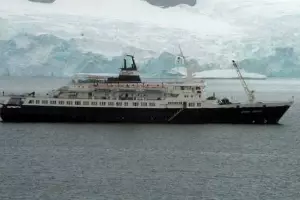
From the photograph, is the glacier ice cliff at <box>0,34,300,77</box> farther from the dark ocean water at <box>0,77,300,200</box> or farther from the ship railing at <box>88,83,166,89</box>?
the dark ocean water at <box>0,77,300,200</box>

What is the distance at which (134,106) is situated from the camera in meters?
62.4

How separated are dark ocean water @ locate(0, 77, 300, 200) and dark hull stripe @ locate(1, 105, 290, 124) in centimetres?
117

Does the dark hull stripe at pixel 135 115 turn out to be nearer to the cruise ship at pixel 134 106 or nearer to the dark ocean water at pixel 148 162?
the cruise ship at pixel 134 106

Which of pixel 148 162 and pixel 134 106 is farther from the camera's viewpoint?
pixel 134 106

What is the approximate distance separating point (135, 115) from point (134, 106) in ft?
2.33

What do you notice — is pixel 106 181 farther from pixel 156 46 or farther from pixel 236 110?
pixel 156 46

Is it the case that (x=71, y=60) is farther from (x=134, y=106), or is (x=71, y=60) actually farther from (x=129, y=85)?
(x=134, y=106)

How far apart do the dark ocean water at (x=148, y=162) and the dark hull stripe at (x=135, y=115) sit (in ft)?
3.82

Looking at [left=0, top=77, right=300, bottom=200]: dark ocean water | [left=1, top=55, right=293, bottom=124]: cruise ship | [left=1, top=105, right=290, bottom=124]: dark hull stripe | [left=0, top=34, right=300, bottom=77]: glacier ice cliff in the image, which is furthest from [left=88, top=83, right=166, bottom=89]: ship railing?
[left=0, top=34, right=300, bottom=77]: glacier ice cliff

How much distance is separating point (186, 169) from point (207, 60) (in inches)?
4082

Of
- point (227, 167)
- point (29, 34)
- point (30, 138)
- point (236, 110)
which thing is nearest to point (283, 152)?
point (227, 167)

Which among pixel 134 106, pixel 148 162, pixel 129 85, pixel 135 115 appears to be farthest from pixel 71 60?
pixel 148 162

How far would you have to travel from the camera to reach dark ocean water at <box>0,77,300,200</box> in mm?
36062

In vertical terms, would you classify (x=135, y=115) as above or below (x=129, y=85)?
below
